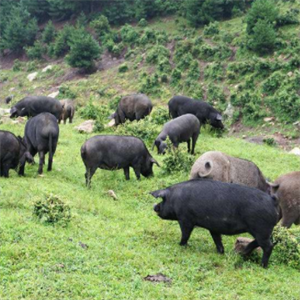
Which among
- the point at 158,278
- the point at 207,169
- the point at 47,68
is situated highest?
the point at 158,278

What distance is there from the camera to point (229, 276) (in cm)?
698

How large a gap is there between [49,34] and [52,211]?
4067 centimetres

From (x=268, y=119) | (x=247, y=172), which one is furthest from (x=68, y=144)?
(x=268, y=119)

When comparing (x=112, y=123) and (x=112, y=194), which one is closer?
(x=112, y=194)

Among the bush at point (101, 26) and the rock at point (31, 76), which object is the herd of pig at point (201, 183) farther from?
the bush at point (101, 26)

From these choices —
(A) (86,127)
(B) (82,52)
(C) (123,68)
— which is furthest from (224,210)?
(B) (82,52)

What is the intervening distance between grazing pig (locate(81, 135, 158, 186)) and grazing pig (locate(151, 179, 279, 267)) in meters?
3.80

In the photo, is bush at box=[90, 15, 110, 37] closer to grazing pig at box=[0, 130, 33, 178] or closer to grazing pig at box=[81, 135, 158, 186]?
grazing pig at box=[81, 135, 158, 186]

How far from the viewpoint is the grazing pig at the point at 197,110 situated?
62.9 feet

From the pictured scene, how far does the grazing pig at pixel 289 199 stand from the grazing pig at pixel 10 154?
6386 mm

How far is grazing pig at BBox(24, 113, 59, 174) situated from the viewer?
12.2m

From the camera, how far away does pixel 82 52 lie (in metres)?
36.5

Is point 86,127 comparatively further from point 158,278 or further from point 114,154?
point 158,278

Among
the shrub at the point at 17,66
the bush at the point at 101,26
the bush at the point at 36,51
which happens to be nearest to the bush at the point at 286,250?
the bush at the point at 101,26
